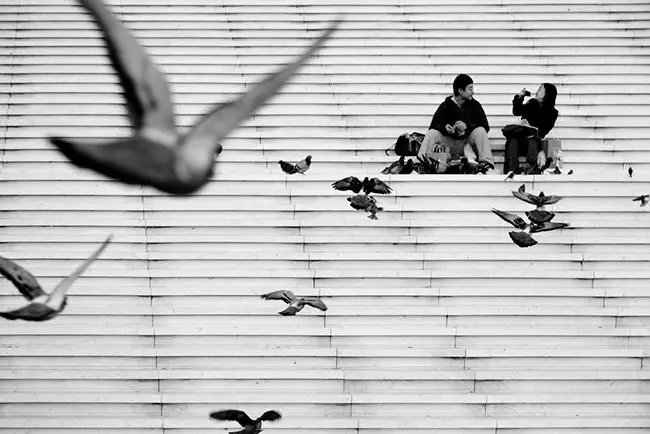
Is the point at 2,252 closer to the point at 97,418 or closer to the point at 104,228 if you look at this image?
the point at 104,228

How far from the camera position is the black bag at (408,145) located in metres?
9.81

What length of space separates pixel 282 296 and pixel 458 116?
286cm

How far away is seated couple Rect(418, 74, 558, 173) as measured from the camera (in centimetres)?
952

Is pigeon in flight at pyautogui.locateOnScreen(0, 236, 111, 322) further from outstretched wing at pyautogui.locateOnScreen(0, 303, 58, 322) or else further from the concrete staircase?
the concrete staircase

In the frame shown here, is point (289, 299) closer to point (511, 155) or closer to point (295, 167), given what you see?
point (295, 167)

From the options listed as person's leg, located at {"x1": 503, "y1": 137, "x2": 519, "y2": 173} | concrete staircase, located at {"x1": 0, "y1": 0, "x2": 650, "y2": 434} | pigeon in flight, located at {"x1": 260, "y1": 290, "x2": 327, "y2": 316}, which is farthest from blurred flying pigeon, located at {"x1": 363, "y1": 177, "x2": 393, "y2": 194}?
person's leg, located at {"x1": 503, "y1": 137, "x2": 519, "y2": 173}

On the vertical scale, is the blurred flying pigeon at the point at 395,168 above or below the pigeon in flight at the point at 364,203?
above

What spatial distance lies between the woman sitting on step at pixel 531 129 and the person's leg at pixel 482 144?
175 millimetres

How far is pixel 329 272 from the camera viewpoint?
8422 millimetres

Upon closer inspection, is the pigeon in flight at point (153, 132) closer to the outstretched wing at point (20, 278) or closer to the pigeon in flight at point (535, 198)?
the outstretched wing at point (20, 278)

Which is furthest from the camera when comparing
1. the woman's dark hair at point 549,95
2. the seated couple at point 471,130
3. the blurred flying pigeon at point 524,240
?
the woman's dark hair at point 549,95

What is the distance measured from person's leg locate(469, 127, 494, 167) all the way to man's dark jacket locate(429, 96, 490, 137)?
0.19ft

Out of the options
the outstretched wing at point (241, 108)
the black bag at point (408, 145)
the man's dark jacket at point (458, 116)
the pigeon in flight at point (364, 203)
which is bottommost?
the pigeon in flight at point (364, 203)

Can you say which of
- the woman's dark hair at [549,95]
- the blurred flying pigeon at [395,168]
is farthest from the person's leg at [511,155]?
the blurred flying pigeon at [395,168]
